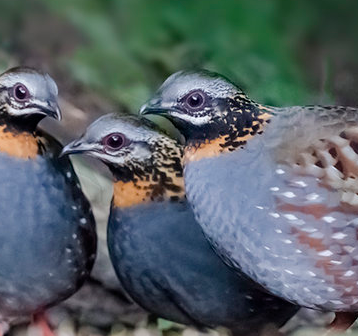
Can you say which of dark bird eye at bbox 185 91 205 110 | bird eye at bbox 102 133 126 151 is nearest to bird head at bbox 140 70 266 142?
dark bird eye at bbox 185 91 205 110

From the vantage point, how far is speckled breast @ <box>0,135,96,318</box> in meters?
1.73

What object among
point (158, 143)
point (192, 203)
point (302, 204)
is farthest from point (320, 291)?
point (158, 143)

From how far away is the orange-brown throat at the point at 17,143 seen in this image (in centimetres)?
172

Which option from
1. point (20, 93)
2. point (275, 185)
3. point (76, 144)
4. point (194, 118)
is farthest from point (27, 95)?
point (275, 185)

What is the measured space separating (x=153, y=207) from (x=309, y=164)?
379 mm

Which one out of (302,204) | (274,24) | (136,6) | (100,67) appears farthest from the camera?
(100,67)

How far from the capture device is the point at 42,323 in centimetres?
194

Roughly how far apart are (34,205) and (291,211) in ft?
1.77

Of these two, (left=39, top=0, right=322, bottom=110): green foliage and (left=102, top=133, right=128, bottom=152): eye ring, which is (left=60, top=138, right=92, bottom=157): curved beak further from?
(left=39, top=0, right=322, bottom=110): green foliage

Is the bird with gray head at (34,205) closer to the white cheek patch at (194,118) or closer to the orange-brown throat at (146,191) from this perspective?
the orange-brown throat at (146,191)

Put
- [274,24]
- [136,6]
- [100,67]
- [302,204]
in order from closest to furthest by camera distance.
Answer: [302,204]
[274,24]
[136,6]
[100,67]

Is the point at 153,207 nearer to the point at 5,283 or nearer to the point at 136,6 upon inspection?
the point at 5,283

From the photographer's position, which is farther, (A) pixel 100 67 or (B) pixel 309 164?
(A) pixel 100 67

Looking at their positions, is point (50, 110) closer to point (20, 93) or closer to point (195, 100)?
point (20, 93)
